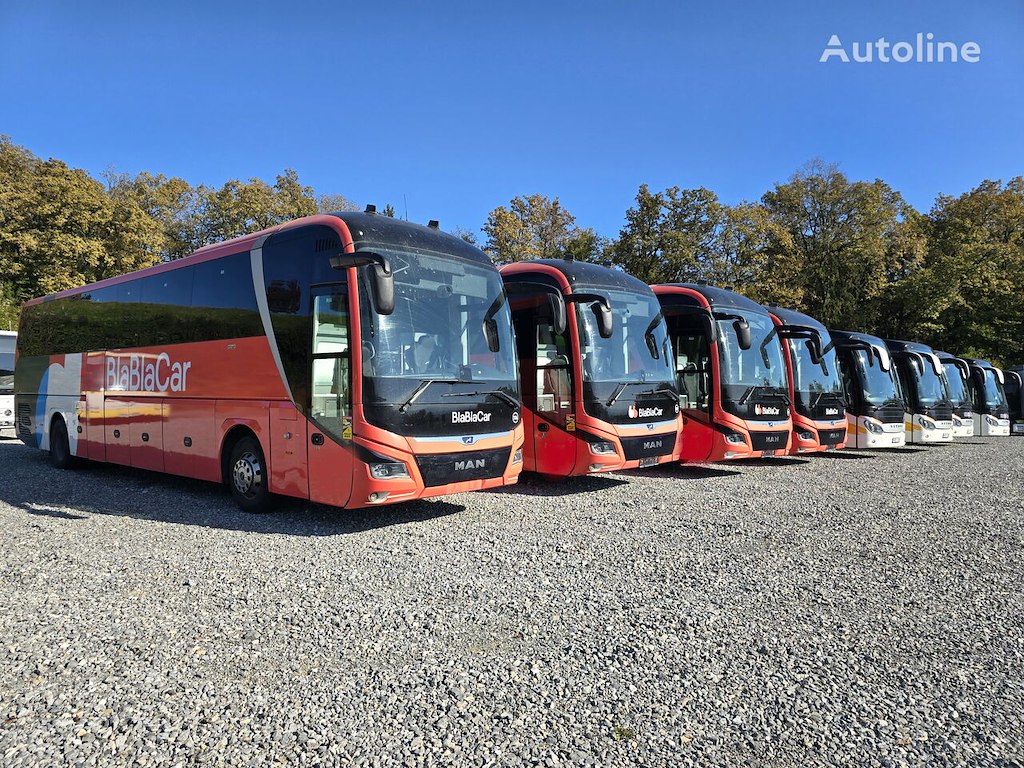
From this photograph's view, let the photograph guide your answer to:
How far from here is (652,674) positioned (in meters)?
3.79

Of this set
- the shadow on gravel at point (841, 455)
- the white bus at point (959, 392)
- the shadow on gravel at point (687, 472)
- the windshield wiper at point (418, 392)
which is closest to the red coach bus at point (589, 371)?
the shadow on gravel at point (687, 472)

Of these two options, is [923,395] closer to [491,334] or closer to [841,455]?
[841,455]

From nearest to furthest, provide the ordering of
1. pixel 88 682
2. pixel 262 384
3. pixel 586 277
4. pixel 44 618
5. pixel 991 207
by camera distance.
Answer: pixel 88 682
pixel 44 618
pixel 262 384
pixel 586 277
pixel 991 207

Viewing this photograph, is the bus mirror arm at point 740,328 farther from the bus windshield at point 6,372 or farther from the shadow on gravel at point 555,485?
the bus windshield at point 6,372

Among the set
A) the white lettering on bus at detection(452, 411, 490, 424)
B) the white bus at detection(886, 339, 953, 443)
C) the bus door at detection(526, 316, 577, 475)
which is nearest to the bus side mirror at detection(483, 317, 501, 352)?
the white lettering on bus at detection(452, 411, 490, 424)

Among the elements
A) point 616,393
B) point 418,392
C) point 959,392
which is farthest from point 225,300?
point 959,392

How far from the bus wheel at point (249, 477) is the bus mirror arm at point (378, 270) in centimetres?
268

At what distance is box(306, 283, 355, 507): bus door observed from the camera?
7.06 meters

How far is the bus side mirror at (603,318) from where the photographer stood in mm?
9594

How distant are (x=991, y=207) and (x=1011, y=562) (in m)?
40.7

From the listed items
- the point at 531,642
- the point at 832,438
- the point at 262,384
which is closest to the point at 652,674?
the point at 531,642

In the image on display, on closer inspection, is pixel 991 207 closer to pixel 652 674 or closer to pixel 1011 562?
pixel 1011 562

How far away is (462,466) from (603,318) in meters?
3.27

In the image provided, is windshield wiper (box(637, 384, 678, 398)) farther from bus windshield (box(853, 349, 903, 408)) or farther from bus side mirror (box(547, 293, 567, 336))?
bus windshield (box(853, 349, 903, 408))
